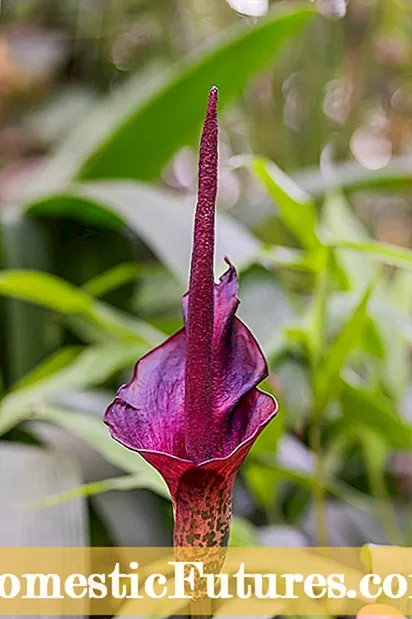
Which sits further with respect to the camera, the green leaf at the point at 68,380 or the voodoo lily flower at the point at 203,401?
the green leaf at the point at 68,380

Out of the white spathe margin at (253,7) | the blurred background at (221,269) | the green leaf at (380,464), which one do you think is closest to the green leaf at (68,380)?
the blurred background at (221,269)

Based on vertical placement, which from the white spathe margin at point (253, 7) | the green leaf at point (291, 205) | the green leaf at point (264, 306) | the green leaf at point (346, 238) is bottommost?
the green leaf at point (264, 306)

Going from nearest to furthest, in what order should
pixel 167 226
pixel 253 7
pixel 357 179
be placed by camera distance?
1. pixel 167 226
2. pixel 357 179
3. pixel 253 7

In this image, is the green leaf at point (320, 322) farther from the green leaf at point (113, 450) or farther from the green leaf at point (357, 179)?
the green leaf at point (357, 179)

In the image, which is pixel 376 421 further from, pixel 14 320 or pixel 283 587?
pixel 14 320

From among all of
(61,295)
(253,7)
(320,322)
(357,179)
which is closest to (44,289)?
(61,295)

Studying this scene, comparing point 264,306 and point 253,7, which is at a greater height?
point 253,7

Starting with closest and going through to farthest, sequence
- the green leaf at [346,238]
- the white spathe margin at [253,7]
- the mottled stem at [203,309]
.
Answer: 1. the mottled stem at [203,309]
2. the green leaf at [346,238]
3. the white spathe margin at [253,7]

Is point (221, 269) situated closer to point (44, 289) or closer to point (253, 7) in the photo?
point (44, 289)
